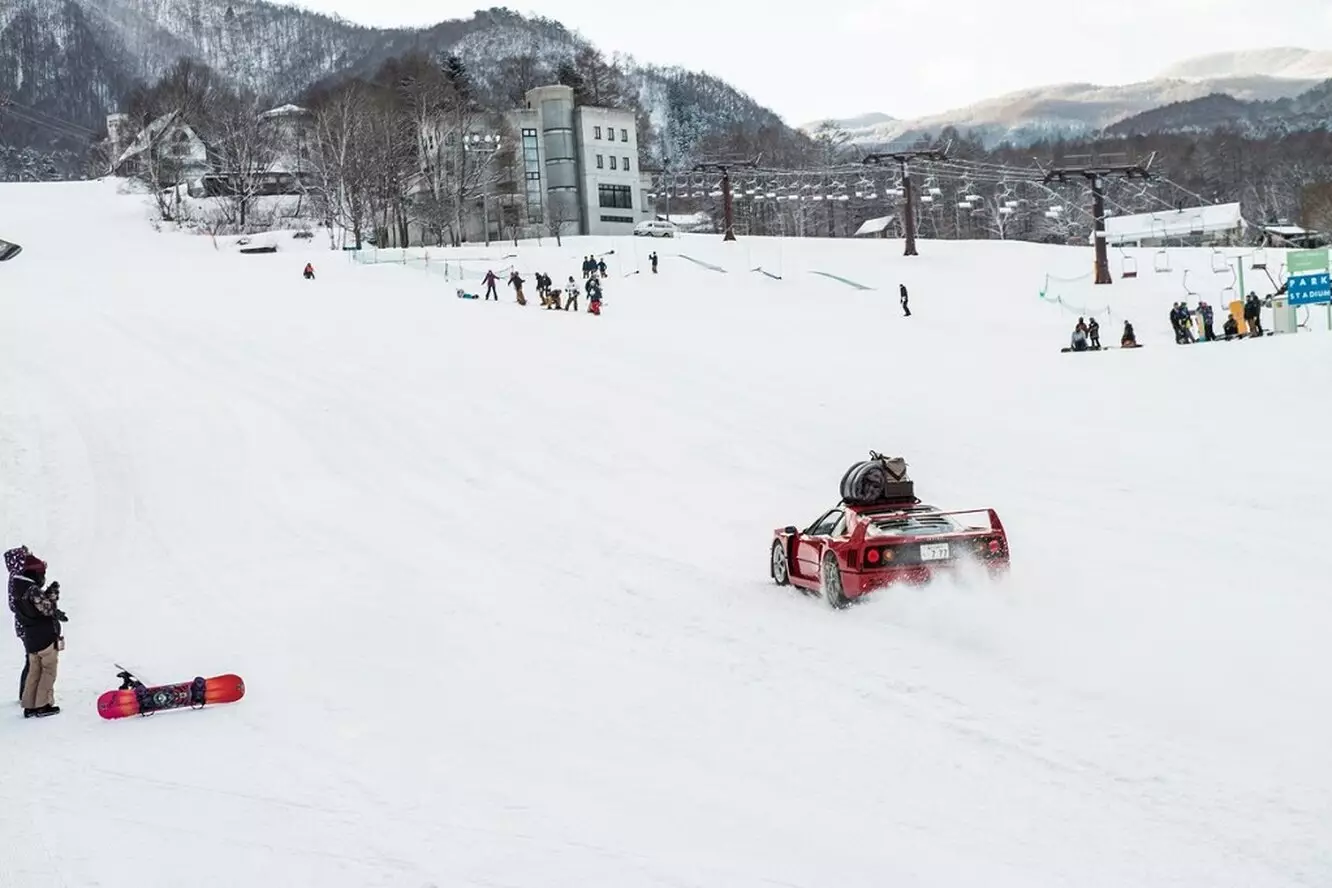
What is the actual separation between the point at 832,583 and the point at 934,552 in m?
1.09

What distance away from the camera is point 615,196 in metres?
100

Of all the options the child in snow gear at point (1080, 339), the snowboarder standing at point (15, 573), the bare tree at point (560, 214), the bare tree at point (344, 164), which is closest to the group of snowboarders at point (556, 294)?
the child in snow gear at point (1080, 339)

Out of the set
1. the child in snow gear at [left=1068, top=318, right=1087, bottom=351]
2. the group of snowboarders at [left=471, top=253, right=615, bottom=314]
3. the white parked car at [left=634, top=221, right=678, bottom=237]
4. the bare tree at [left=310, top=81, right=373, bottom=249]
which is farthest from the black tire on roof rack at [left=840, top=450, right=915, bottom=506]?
the white parked car at [left=634, top=221, right=678, bottom=237]

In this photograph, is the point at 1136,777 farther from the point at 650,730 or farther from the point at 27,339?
the point at 27,339

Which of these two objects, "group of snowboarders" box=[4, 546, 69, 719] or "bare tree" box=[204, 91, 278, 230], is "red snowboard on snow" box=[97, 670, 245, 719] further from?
"bare tree" box=[204, 91, 278, 230]

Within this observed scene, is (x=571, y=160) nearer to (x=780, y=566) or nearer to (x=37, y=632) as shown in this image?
(x=780, y=566)

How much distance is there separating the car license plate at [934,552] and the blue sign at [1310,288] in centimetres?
2410

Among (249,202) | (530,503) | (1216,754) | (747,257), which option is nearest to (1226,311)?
(747,257)

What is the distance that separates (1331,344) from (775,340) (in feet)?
54.6

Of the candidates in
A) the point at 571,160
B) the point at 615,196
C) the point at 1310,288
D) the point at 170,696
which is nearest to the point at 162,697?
the point at 170,696

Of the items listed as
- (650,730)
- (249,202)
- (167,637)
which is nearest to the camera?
(650,730)

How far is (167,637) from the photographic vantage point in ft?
43.5

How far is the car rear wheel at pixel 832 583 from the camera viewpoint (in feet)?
38.7

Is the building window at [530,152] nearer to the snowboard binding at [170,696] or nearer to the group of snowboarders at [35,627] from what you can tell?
the group of snowboarders at [35,627]
